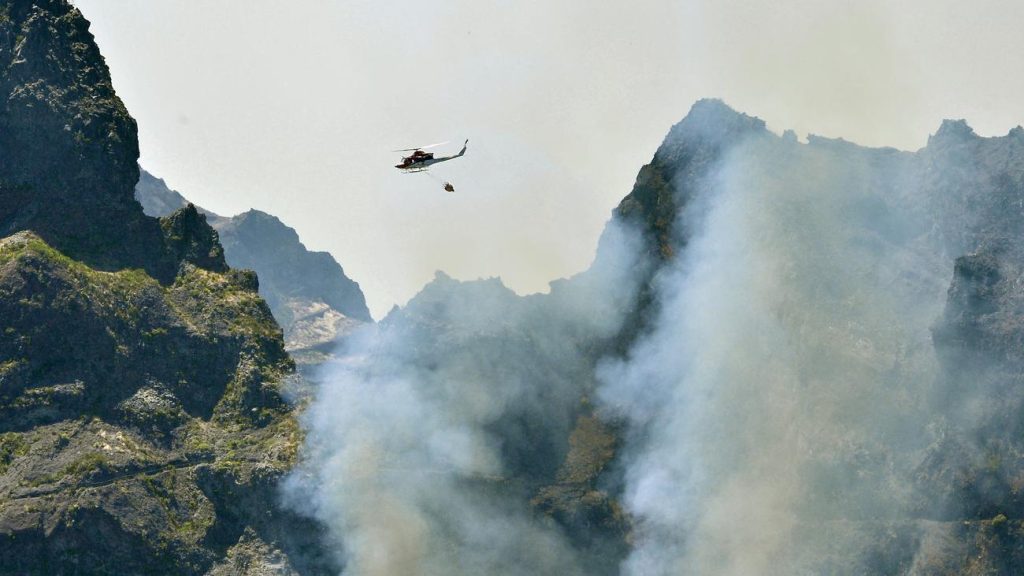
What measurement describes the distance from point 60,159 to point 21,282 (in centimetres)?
2507

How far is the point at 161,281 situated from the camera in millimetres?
194250

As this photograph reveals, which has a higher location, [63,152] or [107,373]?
[63,152]

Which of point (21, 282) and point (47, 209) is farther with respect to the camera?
point (47, 209)

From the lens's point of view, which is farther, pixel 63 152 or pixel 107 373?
pixel 63 152

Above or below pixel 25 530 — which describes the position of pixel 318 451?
above

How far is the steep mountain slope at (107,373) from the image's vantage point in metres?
162

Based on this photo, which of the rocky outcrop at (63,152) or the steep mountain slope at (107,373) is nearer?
the steep mountain slope at (107,373)

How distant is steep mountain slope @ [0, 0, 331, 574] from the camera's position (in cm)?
16250

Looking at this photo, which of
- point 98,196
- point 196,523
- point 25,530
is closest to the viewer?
point 25,530

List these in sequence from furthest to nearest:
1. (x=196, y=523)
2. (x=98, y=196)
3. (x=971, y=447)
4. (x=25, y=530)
A: (x=98, y=196) → (x=971, y=447) → (x=196, y=523) → (x=25, y=530)

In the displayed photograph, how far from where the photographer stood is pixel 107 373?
6969 inches

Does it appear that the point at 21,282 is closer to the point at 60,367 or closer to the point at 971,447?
the point at 60,367

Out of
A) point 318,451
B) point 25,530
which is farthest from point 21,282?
point 318,451

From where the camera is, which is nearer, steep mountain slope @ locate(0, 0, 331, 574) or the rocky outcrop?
steep mountain slope @ locate(0, 0, 331, 574)
